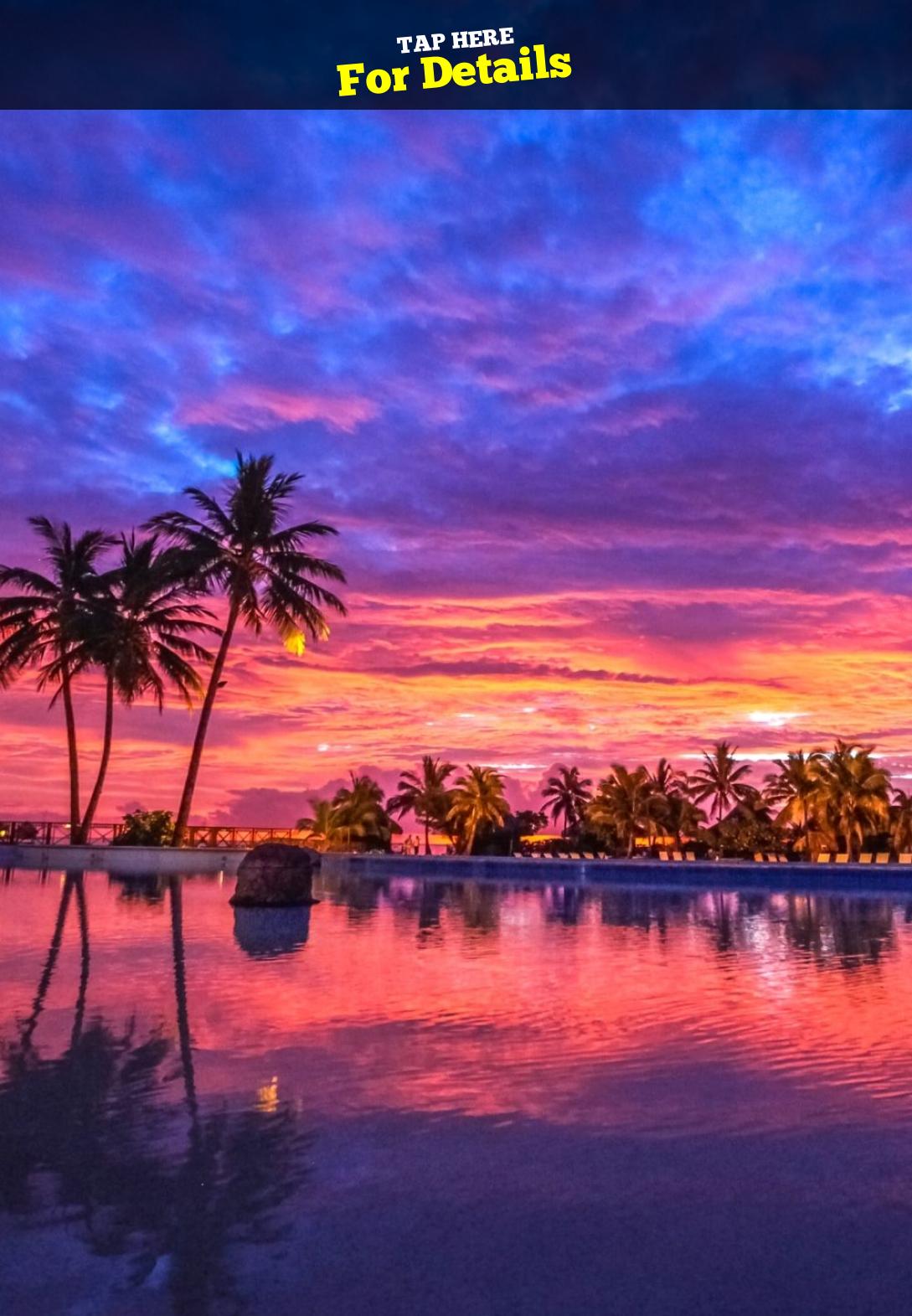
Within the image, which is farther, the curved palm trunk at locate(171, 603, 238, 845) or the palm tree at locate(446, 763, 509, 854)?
the palm tree at locate(446, 763, 509, 854)

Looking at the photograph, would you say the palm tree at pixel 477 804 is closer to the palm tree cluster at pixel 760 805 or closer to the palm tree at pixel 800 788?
the palm tree cluster at pixel 760 805

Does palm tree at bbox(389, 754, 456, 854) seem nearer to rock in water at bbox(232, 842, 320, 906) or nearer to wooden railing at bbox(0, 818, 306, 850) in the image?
wooden railing at bbox(0, 818, 306, 850)

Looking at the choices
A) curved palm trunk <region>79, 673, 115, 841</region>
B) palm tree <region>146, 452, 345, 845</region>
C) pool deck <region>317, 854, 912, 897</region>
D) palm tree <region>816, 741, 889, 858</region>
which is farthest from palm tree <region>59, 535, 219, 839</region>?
palm tree <region>816, 741, 889, 858</region>

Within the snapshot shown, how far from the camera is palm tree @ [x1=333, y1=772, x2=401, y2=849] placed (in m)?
40.0

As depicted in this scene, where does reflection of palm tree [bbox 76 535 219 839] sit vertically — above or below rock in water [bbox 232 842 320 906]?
above

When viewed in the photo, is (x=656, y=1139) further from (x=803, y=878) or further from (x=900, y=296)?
(x=900, y=296)

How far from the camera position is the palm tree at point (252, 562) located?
2712 centimetres

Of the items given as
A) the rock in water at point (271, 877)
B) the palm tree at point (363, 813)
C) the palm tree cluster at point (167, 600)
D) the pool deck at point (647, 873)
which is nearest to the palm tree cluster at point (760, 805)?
the palm tree at point (363, 813)

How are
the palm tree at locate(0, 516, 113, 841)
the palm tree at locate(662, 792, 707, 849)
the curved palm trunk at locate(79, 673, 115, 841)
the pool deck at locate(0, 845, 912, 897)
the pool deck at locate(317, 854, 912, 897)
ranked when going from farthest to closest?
the palm tree at locate(662, 792, 707, 849)
the curved palm trunk at locate(79, 673, 115, 841)
the palm tree at locate(0, 516, 113, 841)
the pool deck at locate(0, 845, 912, 897)
the pool deck at locate(317, 854, 912, 897)

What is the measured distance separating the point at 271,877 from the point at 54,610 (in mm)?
Answer: 18572

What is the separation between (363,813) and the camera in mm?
40312

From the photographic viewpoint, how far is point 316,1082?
16.9ft

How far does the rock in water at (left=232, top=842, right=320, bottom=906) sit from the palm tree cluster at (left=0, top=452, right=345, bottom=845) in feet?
39.5

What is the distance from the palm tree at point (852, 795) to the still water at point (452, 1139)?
30.0 metres
